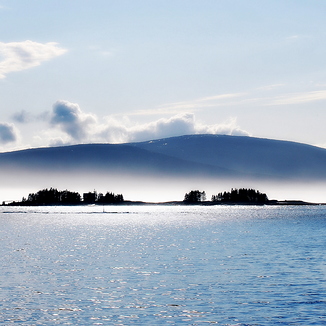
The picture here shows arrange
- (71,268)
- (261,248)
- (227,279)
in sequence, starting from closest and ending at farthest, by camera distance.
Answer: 1. (227,279)
2. (71,268)
3. (261,248)

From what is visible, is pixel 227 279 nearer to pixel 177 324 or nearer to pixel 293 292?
pixel 293 292

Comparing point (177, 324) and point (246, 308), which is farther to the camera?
point (246, 308)

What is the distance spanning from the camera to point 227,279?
6975 centimetres

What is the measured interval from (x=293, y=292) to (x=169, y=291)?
13305 millimetres

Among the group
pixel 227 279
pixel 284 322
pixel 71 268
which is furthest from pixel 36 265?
pixel 284 322

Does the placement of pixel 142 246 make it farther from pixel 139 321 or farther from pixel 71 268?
pixel 139 321

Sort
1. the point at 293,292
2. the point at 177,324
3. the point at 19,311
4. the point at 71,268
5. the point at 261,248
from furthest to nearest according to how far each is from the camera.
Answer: the point at 261,248
the point at 71,268
the point at 293,292
the point at 19,311
the point at 177,324

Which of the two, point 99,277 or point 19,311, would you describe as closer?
point 19,311

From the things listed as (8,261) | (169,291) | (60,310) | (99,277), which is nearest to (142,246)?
(8,261)

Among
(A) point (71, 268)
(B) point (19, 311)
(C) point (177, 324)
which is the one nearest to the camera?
(C) point (177, 324)

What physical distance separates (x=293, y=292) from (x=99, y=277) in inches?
996

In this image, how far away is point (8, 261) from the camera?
91500mm

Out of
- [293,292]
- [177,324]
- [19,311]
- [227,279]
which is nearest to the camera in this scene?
[177,324]

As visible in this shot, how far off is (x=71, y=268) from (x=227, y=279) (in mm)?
24847
